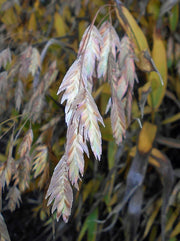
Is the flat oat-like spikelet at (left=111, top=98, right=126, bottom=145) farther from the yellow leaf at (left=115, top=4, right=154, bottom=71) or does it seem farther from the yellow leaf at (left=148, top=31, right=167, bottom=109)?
the yellow leaf at (left=148, top=31, right=167, bottom=109)

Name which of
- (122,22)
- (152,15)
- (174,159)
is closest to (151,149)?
(174,159)

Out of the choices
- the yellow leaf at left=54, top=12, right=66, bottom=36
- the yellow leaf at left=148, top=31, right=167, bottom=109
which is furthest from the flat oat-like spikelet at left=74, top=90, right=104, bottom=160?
the yellow leaf at left=54, top=12, right=66, bottom=36

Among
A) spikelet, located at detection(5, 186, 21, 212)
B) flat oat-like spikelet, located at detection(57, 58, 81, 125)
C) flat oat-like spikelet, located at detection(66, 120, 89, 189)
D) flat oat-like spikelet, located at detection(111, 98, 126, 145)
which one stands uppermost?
flat oat-like spikelet, located at detection(57, 58, 81, 125)

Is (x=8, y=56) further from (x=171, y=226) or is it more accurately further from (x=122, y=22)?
(x=171, y=226)

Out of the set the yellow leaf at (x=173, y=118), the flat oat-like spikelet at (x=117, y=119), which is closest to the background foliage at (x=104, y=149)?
the yellow leaf at (x=173, y=118)

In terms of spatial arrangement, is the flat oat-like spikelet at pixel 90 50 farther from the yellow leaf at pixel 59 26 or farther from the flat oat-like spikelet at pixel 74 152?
the yellow leaf at pixel 59 26
